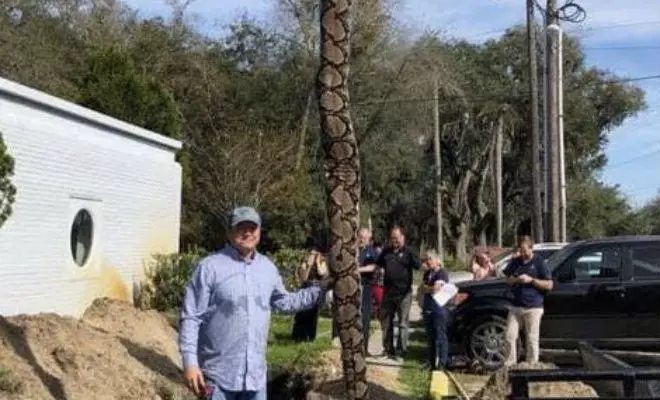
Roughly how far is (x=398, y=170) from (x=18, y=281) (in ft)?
115

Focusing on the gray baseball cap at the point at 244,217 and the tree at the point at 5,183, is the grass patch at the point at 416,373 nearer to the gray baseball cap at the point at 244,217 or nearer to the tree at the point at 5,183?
the tree at the point at 5,183

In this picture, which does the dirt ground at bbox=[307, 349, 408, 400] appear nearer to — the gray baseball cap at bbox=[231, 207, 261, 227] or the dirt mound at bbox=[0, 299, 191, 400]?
the dirt mound at bbox=[0, 299, 191, 400]

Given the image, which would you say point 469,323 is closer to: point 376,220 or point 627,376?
point 627,376

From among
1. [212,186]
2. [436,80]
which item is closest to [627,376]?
[212,186]

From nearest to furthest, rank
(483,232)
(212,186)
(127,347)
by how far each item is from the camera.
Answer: (127,347) < (212,186) < (483,232)

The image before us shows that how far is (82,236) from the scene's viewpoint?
51.9ft

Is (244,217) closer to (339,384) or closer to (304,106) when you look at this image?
(339,384)

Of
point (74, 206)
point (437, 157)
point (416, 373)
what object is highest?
point (437, 157)

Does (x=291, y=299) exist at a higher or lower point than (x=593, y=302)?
higher

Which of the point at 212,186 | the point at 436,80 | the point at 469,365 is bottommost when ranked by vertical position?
the point at 469,365

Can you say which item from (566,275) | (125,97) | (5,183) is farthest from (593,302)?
(125,97)

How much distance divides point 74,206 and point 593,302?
298 inches

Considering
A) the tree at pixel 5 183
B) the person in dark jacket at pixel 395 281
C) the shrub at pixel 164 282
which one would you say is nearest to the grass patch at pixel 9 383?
the tree at pixel 5 183

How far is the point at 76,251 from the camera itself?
51.1ft
